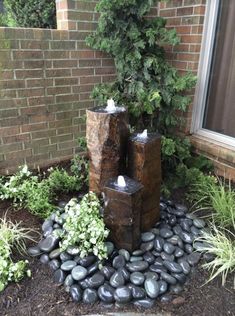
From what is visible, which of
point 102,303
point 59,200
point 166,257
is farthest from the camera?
point 59,200

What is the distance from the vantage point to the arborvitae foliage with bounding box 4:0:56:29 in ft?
11.0

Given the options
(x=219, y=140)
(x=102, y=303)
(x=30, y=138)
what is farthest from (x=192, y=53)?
(x=102, y=303)

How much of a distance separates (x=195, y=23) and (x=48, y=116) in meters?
1.76

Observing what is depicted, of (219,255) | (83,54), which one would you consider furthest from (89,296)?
(83,54)

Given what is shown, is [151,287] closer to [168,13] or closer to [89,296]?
[89,296]

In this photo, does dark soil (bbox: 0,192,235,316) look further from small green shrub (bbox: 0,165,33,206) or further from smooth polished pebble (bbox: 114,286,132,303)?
small green shrub (bbox: 0,165,33,206)

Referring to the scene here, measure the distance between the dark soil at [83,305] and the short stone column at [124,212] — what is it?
42 centimetres

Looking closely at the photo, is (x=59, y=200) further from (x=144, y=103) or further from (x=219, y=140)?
(x=219, y=140)

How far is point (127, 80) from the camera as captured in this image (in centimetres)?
301

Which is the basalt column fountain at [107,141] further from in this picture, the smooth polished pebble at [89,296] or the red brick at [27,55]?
the red brick at [27,55]

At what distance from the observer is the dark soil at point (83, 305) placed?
69.1 inches

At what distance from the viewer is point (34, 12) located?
3.39m

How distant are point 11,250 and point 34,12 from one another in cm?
261

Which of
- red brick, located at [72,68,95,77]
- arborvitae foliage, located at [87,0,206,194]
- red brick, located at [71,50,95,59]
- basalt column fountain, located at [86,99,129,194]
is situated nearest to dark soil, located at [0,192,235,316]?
basalt column fountain, located at [86,99,129,194]
